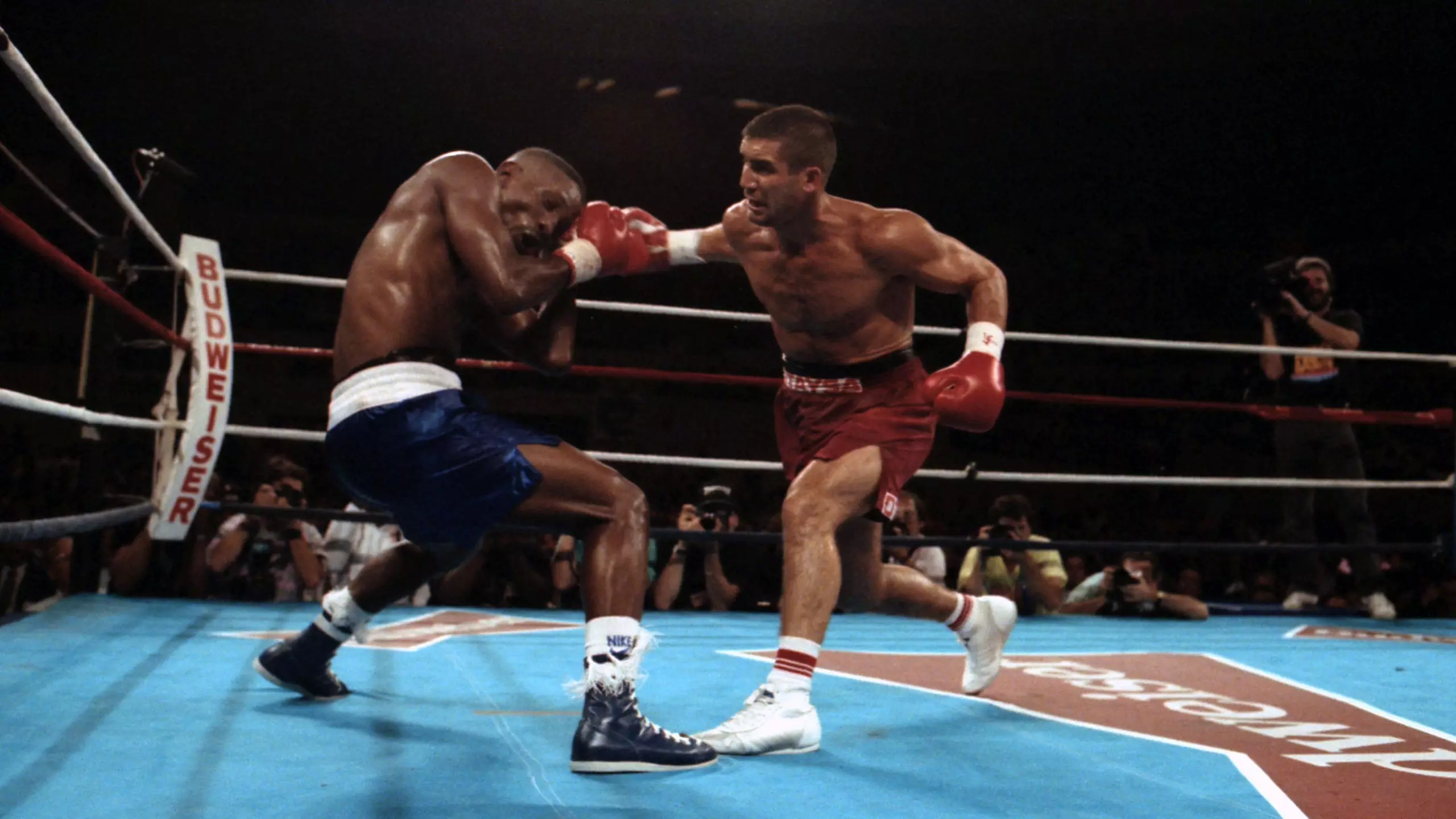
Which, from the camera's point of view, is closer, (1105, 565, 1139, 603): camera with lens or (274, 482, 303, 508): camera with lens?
(274, 482, 303, 508): camera with lens

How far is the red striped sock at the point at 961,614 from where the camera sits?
230cm

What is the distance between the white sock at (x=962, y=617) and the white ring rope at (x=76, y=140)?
1949 mm

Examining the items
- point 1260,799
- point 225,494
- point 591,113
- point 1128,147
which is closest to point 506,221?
point 1260,799

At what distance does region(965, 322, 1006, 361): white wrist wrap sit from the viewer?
76.9 inches

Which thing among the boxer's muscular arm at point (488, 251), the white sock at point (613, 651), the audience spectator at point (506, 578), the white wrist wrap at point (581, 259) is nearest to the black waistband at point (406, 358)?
the boxer's muscular arm at point (488, 251)

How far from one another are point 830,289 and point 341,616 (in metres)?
1.10

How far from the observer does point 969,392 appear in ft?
6.14

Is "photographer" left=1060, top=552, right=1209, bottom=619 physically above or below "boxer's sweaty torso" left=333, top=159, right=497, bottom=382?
below

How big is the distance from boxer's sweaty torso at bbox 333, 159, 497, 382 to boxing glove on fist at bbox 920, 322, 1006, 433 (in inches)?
32.2

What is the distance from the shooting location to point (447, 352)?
5.67ft

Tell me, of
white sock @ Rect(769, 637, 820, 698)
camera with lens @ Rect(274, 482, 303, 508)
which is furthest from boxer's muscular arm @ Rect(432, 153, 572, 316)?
camera with lens @ Rect(274, 482, 303, 508)

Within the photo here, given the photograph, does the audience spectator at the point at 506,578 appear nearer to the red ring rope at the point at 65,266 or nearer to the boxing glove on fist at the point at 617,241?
the red ring rope at the point at 65,266

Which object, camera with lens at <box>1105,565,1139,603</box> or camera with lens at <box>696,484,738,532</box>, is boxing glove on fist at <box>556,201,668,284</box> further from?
camera with lens at <box>1105,565,1139,603</box>

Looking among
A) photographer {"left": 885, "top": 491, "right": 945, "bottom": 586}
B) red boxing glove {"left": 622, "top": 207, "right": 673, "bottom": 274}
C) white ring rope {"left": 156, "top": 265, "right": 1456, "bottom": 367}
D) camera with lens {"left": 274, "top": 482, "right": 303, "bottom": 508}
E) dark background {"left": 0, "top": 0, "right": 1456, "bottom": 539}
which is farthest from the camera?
dark background {"left": 0, "top": 0, "right": 1456, "bottom": 539}
